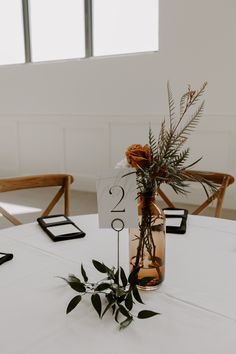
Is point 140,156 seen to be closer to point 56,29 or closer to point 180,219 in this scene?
point 180,219

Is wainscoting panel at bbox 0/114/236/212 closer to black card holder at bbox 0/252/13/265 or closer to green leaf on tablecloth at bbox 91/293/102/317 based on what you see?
black card holder at bbox 0/252/13/265

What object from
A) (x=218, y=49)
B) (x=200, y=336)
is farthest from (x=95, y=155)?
(x=200, y=336)

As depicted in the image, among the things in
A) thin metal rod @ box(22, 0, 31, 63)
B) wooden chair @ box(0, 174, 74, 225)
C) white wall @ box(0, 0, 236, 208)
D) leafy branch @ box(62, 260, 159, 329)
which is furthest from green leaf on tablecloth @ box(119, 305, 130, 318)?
thin metal rod @ box(22, 0, 31, 63)

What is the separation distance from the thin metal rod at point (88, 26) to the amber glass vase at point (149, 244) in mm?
3896

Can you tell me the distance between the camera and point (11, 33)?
17.0ft

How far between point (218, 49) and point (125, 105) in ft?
3.69

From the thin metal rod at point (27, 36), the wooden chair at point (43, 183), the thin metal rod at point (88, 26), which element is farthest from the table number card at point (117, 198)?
the thin metal rod at point (27, 36)

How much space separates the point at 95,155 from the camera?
4.57m

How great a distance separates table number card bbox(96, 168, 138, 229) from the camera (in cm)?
90

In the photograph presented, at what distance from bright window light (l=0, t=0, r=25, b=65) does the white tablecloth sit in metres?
4.33

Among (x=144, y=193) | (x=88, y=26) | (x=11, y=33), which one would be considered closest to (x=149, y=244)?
(x=144, y=193)

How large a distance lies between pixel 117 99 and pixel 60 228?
3.09 m

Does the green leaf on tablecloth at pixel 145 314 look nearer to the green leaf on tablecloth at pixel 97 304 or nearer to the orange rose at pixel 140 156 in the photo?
the green leaf on tablecloth at pixel 97 304

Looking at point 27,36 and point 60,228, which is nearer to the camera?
point 60,228
